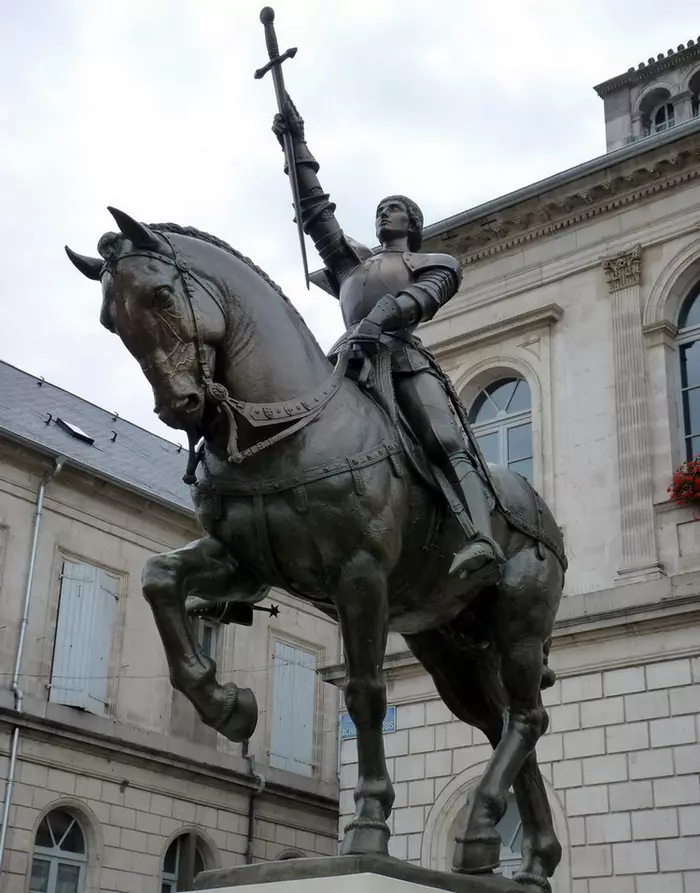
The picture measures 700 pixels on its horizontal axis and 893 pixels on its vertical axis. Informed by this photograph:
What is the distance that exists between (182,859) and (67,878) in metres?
3.45

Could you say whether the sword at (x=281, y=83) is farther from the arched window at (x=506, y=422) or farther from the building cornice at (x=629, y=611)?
the arched window at (x=506, y=422)

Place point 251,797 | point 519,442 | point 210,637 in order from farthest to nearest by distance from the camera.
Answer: point 210,637 → point 251,797 → point 519,442

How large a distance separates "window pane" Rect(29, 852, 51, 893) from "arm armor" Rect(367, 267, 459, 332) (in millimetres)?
18057

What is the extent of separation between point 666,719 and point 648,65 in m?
12.5

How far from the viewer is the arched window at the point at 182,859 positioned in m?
25.1

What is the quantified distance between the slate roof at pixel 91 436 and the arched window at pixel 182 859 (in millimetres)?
6599

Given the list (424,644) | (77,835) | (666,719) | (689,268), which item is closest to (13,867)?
(77,835)

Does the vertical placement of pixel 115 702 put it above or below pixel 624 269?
A: below

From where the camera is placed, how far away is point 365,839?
510 cm

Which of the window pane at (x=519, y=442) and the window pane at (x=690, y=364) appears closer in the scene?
the window pane at (x=690, y=364)

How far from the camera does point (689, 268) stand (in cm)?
1794

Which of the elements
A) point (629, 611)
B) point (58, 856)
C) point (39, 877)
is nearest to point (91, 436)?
point (58, 856)

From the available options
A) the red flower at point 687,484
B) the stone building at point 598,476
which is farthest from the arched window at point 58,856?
the red flower at point 687,484

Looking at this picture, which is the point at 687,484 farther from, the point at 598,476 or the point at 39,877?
the point at 39,877
